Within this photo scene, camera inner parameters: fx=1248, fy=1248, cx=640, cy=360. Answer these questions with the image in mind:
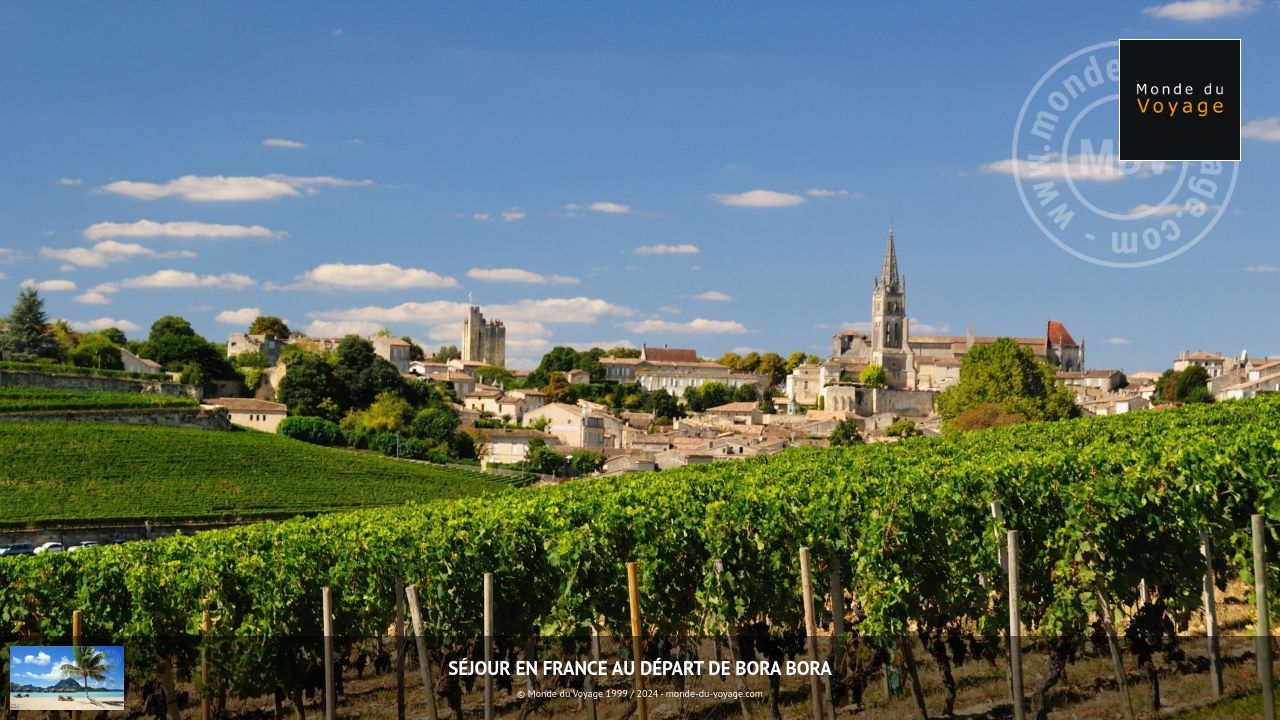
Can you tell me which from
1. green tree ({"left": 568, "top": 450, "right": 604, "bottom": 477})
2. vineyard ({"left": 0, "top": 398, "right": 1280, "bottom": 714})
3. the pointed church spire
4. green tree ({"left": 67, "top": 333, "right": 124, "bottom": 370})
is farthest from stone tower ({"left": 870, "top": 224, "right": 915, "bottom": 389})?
vineyard ({"left": 0, "top": 398, "right": 1280, "bottom": 714})

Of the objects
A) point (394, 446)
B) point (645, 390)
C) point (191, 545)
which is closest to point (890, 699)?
point (191, 545)

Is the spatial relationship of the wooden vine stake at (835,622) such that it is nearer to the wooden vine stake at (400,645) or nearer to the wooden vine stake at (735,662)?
the wooden vine stake at (735,662)

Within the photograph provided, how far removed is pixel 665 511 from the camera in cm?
1360

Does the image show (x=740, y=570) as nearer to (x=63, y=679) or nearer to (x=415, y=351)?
(x=63, y=679)

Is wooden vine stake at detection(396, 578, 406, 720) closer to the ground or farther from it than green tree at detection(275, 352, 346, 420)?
closer to the ground

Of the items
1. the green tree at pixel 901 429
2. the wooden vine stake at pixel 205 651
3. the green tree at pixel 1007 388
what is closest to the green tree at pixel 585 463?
the green tree at pixel 1007 388

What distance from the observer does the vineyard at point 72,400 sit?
61688 millimetres

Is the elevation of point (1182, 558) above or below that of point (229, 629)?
above

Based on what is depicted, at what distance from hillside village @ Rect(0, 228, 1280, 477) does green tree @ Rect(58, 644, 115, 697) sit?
48.0 meters

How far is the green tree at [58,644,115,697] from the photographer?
10.7 meters

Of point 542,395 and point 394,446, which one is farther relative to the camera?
point 542,395

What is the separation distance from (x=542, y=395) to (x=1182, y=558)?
9012 cm

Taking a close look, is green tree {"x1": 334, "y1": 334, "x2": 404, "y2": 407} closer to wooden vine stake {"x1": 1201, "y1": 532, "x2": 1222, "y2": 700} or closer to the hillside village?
the hillside village

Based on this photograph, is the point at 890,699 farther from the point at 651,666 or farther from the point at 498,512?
the point at 498,512
